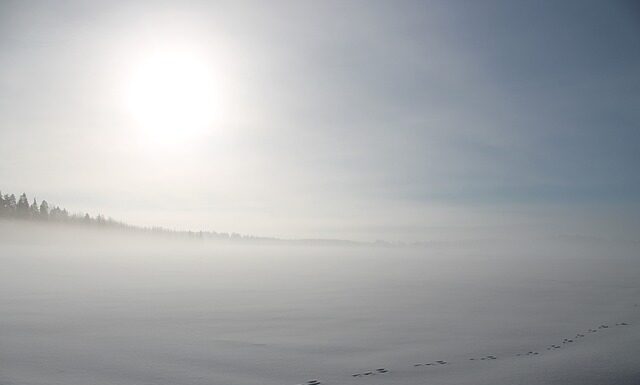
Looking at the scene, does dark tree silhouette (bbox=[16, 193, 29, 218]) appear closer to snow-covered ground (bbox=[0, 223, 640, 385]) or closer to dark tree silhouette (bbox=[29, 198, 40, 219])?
dark tree silhouette (bbox=[29, 198, 40, 219])

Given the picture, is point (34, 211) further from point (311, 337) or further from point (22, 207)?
point (311, 337)

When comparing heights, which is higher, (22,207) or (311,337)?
(22,207)

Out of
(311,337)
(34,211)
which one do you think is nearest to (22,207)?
(34,211)

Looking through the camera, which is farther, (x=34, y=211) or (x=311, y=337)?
(x=34, y=211)

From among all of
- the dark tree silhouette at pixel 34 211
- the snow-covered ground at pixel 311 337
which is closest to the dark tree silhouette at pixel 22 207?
the dark tree silhouette at pixel 34 211

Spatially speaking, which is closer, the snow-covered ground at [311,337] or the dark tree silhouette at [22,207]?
the snow-covered ground at [311,337]

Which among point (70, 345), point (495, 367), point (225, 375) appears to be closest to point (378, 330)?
point (495, 367)

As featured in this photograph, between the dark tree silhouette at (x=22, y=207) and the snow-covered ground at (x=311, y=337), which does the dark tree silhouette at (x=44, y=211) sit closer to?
the dark tree silhouette at (x=22, y=207)

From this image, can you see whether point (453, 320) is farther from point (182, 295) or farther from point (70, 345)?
point (182, 295)

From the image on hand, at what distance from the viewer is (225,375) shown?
5473 millimetres

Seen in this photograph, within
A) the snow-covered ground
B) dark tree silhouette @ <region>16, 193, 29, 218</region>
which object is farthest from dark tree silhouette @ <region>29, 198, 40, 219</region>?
the snow-covered ground

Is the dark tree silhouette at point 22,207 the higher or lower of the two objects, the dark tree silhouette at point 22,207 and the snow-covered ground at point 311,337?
the higher

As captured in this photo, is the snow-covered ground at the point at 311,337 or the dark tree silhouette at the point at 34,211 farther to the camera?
the dark tree silhouette at the point at 34,211

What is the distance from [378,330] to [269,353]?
2.83 metres
